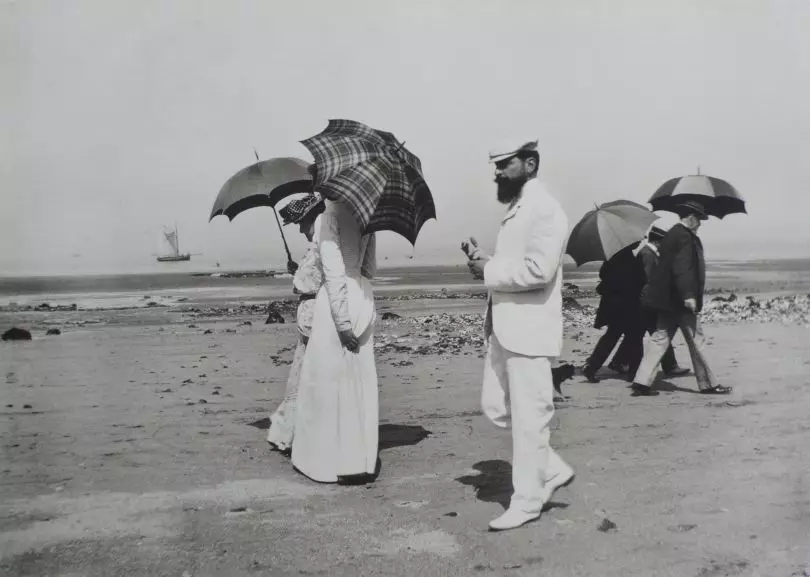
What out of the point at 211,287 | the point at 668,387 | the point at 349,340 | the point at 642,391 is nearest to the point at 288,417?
the point at 349,340

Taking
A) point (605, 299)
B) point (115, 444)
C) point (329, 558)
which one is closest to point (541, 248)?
point (329, 558)

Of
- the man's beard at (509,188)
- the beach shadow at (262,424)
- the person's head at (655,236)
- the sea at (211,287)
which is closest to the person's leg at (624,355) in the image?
the person's head at (655,236)

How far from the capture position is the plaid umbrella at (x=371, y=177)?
14.4 feet

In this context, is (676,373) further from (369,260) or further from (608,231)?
(369,260)

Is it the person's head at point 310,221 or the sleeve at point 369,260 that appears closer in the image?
the sleeve at point 369,260

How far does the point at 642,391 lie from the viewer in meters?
7.33

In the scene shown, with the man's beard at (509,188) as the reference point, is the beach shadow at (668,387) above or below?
below

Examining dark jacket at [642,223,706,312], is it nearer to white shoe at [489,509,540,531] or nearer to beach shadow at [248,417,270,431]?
beach shadow at [248,417,270,431]

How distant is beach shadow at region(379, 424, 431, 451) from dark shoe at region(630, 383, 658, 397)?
2480mm

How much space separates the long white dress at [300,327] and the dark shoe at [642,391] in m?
3.68

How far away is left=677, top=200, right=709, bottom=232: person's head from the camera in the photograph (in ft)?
23.9

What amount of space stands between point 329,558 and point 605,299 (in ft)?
19.1

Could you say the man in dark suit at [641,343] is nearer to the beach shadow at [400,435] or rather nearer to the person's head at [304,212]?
the beach shadow at [400,435]

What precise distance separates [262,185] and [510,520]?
3.32 meters
